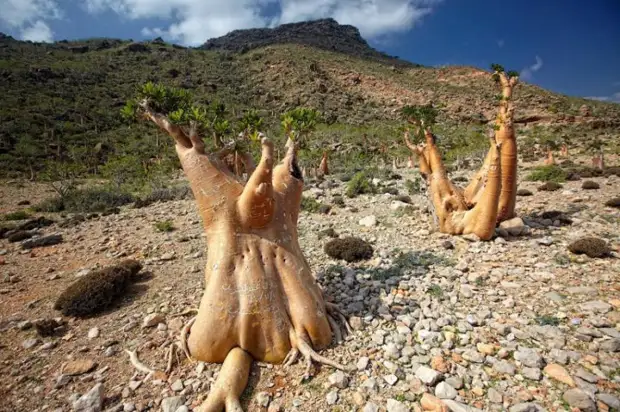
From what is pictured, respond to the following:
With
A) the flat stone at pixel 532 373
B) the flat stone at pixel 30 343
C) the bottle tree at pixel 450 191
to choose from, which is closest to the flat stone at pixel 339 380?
the flat stone at pixel 532 373

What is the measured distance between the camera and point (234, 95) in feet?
194

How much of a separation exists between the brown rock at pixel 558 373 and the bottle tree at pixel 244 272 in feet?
7.91

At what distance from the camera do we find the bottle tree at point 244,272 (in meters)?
4.11

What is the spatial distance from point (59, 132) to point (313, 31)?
12124cm

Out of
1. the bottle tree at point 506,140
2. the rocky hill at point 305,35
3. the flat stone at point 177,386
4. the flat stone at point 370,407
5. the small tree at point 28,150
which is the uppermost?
the rocky hill at point 305,35

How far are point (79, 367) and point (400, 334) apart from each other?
4.47m

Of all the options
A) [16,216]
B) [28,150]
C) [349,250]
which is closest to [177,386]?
[349,250]

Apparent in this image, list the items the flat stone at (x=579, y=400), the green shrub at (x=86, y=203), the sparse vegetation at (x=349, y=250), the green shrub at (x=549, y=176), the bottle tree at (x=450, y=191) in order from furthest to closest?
the green shrub at (x=86, y=203) → the green shrub at (x=549, y=176) → the bottle tree at (x=450, y=191) → the sparse vegetation at (x=349, y=250) → the flat stone at (x=579, y=400)

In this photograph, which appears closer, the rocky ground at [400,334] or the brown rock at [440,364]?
the rocky ground at [400,334]

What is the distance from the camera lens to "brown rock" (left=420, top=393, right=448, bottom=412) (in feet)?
10.6

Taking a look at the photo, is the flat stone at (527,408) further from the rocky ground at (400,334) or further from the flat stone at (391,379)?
the flat stone at (391,379)

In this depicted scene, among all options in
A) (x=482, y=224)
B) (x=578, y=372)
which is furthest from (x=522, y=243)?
(x=578, y=372)

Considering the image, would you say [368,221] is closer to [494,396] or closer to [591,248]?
[591,248]

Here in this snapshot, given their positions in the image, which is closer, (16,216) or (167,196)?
(16,216)
